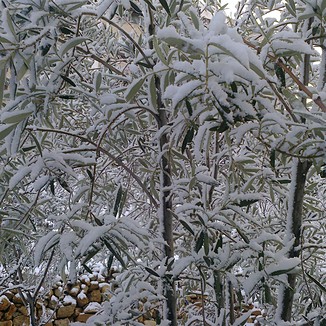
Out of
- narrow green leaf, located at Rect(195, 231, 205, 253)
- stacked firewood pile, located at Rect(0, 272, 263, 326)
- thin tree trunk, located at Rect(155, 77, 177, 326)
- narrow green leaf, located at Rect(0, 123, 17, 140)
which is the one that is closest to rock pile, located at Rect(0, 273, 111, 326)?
stacked firewood pile, located at Rect(0, 272, 263, 326)

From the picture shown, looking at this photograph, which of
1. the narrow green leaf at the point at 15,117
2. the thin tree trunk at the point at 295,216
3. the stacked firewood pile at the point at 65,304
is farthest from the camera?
the stacked firewood pile at the point at 65,304

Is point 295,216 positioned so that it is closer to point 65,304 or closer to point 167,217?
point 167,217

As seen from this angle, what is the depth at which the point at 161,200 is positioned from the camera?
1068 millimetres

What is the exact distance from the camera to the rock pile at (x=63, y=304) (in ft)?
12.8

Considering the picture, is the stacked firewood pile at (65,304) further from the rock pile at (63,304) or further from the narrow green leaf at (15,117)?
the narrow green leaf at (15,117)

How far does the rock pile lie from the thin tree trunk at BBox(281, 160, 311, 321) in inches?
120

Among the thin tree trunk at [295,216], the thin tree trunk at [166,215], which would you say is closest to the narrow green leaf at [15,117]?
the thin tree trunk at [166,215]

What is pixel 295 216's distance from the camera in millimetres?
1021

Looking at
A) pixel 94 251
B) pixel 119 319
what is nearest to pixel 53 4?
pixel 94 251

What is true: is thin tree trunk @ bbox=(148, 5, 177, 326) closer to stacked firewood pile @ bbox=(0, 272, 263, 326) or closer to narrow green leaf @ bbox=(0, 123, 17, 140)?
narrow green leaf @ bbox=(0, 123, 17, 140)

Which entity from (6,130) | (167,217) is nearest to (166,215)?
(167,217)

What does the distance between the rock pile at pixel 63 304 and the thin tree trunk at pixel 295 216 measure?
3.04 m

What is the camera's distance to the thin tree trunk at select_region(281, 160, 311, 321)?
1.01m

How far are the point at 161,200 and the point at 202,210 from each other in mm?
179
